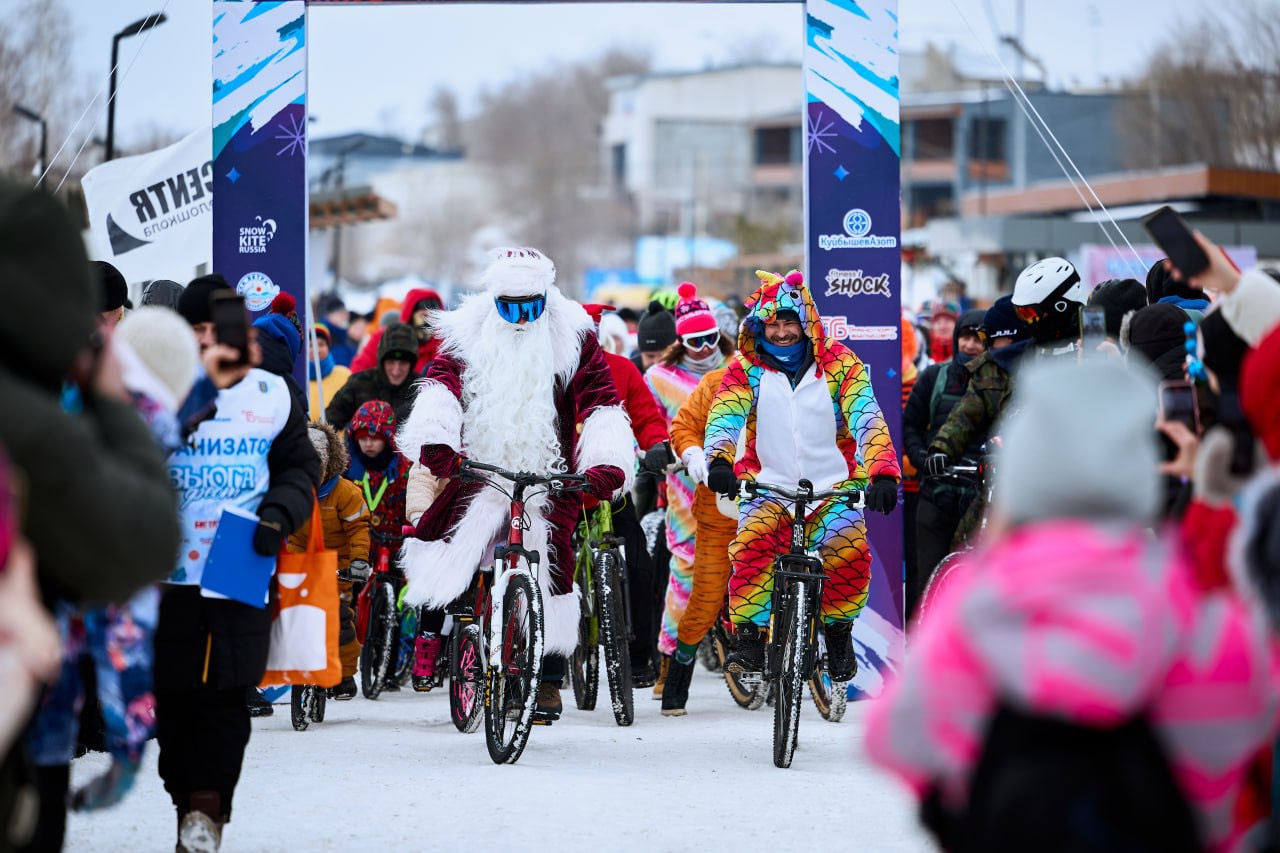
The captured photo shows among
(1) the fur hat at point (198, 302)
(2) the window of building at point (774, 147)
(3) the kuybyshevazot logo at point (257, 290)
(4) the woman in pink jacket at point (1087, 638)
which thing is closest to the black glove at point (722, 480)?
(1) the fur hat at point (198, 302)

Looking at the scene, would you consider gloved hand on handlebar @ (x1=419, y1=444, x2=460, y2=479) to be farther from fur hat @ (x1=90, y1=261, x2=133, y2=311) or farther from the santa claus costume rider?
fur hat @ (x1=90, y1=261, x2=133, y2=311)

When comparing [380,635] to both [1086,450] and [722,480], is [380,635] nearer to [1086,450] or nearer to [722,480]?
[722,480]

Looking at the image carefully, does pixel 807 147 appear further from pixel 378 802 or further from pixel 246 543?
pixel 246 543

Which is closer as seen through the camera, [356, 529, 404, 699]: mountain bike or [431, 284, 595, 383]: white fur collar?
[431, 284, 595, 383]: white fur collar

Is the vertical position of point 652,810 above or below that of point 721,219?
below

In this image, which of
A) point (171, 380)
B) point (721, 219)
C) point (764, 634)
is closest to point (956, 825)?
point (171, 380)

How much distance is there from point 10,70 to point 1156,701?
145 feet

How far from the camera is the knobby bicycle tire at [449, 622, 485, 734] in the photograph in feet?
29.3

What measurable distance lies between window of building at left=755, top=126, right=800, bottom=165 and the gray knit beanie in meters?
108

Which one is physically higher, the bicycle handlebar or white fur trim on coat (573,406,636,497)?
white fur trim on coat (573,406,636,497)

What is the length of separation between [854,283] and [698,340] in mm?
1243

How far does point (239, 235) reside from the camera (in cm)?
1089

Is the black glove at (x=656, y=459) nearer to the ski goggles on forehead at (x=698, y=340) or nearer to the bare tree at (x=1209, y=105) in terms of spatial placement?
the ski goggles on forehead at (x=698, y=340)

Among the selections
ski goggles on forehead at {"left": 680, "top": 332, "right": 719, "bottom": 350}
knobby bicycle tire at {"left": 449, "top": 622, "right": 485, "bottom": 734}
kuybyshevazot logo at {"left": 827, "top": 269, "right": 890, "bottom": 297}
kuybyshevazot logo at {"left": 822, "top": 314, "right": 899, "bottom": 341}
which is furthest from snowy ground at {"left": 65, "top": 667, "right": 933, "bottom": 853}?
ski goggles on forehead at {"left": 680, "top": 332, "right": 719, "bottom": 350}
